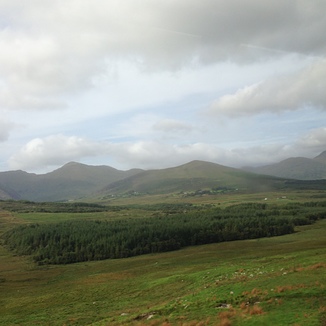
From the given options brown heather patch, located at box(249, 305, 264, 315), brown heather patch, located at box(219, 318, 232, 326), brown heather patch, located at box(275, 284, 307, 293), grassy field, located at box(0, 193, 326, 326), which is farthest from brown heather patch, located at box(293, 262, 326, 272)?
brown heather patch, located at box(219, 318, 232, 326)

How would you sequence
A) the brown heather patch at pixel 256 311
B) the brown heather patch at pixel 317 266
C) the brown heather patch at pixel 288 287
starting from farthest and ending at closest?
1. the brown heather patch at pixel 317 266
2. the brown heather patch at pixel 288 287
3. the brown heather patch at pixel 256 311

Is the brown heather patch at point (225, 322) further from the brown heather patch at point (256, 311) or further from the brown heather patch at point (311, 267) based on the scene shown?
the brown heather patch at point (311, 267)

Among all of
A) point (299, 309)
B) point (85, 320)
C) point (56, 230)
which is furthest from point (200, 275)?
point (56, 230)

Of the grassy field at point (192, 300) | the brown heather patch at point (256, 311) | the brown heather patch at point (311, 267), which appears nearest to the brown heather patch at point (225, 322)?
the grassy field at point (192, 300)

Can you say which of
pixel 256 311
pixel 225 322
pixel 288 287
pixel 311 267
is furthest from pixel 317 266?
pixel 225 322

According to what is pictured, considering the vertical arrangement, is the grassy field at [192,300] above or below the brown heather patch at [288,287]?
below

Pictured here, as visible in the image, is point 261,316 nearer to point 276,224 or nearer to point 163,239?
point 163,239

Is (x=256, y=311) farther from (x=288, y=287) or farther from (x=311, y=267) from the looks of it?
(x=311, y=267)

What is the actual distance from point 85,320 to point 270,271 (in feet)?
87.7

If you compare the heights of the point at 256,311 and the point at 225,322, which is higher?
the point at 225,322

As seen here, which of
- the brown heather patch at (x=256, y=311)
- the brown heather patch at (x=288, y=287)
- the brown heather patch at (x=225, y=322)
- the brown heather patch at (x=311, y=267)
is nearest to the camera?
the brown heather patch at (x=225, y=322)

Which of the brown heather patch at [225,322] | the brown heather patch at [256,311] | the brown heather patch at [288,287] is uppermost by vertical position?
the brown heather patch at [225,322]

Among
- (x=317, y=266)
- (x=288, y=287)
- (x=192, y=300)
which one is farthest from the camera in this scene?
(x=317, y=266)

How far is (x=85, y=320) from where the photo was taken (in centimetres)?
3931
